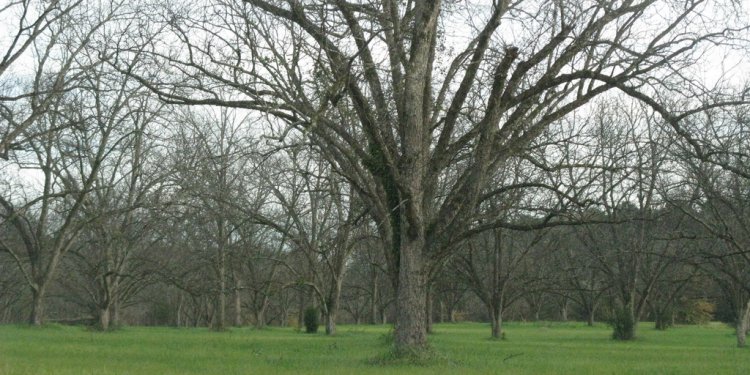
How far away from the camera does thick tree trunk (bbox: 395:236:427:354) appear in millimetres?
14750

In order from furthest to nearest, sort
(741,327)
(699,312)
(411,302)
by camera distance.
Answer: (699,312)
(741,327)
(411,302)

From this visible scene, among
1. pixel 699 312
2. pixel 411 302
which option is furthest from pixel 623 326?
pixel 699 312

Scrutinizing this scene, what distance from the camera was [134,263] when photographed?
44188mm

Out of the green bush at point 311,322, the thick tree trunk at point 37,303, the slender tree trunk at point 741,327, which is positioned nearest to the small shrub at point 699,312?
the slender tree trunk at point 741,327

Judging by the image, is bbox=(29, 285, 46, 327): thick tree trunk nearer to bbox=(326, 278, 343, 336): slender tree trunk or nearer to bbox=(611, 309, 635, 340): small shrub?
bbox=(326, 278, 343, 336): slender tree trunk

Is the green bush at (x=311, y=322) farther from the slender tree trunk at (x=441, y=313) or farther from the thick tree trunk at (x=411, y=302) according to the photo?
the slender tree trunk at (x=441, y=313)

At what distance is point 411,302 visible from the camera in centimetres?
1495

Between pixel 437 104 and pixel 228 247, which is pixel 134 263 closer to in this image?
pixel 228 247

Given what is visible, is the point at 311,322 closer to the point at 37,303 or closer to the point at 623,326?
the point at 37,303

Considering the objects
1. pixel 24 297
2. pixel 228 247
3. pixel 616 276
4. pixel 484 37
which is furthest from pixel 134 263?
pixel 484 37

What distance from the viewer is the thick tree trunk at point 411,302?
48.4 feet

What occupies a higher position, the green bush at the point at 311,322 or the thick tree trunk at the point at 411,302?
the thick tree trunk at the point at 411,302

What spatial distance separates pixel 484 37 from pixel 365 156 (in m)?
3.20

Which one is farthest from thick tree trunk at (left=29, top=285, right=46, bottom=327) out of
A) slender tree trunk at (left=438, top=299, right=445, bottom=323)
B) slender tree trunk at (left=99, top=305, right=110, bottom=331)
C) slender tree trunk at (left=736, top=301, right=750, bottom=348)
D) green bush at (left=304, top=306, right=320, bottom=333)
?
slender tree trunk at (left=438, top=299, right=445, bottom=323)
